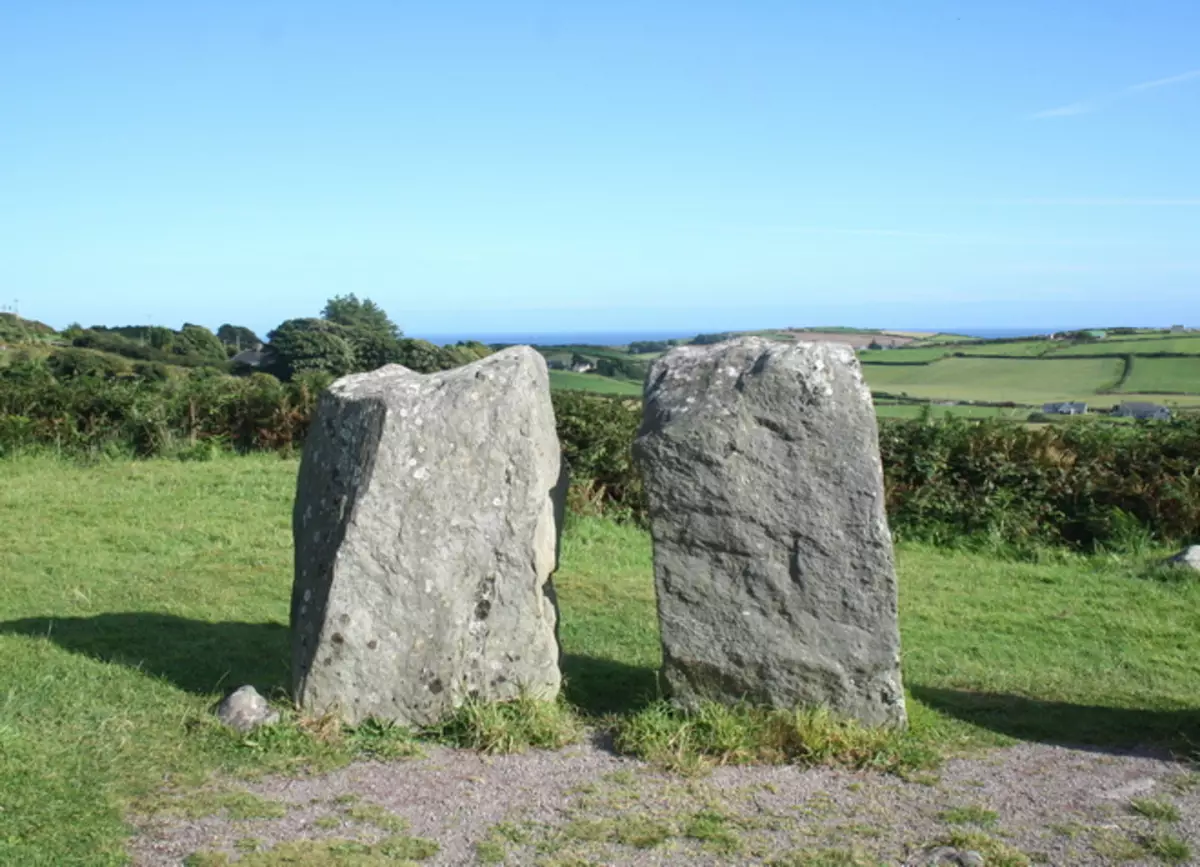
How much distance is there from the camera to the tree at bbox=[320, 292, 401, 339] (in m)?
26.9

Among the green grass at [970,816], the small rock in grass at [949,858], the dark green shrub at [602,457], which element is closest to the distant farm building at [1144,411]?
the dark green shrub at [602,457]

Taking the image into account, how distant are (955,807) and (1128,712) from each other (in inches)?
105

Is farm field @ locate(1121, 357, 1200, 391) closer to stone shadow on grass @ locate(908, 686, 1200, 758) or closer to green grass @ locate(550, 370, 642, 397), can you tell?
green grass @ locate(550, 370, 642, 397)

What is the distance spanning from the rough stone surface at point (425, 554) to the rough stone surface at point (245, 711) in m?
A: 0.24

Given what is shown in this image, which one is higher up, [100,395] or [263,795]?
[100,395]

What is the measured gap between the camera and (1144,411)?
57.5ft

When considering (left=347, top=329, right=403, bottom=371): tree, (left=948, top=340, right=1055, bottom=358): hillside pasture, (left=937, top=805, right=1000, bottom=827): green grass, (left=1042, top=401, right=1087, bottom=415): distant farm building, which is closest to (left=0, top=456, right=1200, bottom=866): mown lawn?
(left=937, top=805, right=1000, bottom=827): green grass

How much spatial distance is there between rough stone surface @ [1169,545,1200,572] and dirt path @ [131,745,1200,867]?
6.85 meters

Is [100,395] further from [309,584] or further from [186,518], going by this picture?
[309,584]

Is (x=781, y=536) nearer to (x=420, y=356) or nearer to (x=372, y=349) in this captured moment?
(x=420, y=356)

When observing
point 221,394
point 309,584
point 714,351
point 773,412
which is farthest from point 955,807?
point 221,394

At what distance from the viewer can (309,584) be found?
7.75m

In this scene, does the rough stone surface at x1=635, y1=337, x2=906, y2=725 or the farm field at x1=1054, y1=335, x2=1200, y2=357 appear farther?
the farm field at x1=1054, y1=335, x2=1200, y2=357

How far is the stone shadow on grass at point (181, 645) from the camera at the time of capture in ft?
27.9
